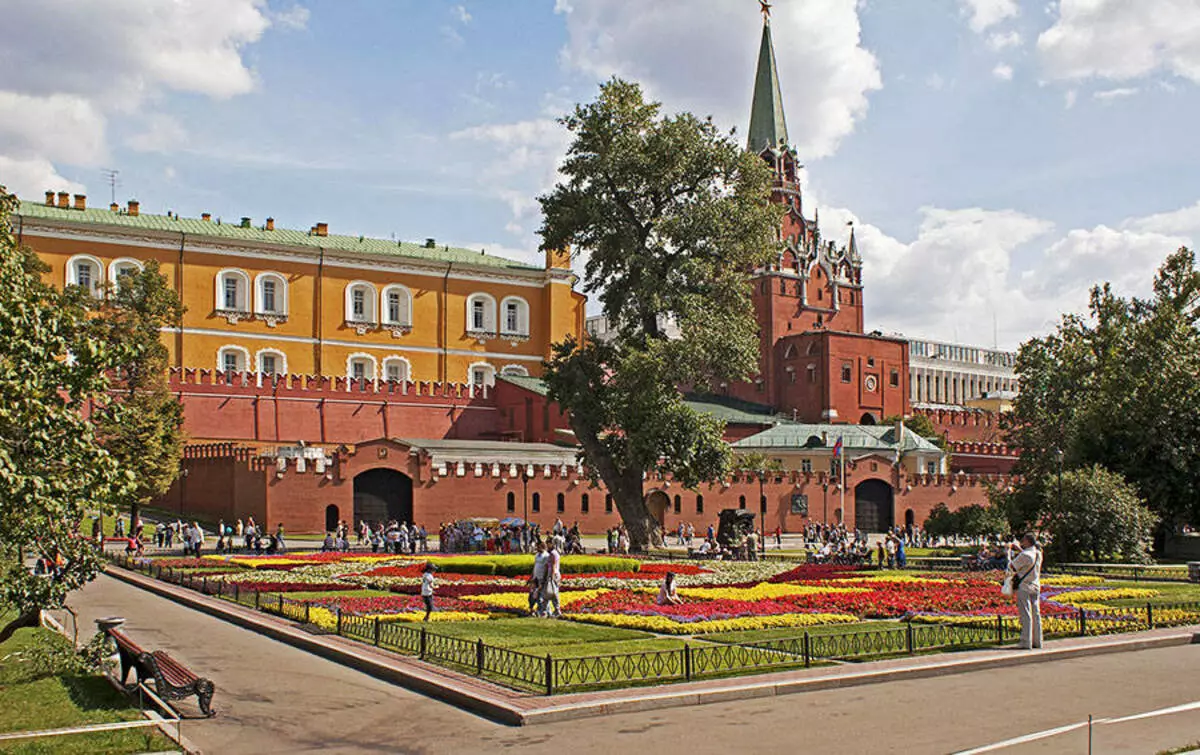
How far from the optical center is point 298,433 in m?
56.6

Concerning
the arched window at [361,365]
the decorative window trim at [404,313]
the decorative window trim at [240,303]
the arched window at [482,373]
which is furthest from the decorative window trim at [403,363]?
the decorative window trim at [240,303]

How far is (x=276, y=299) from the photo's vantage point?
6562 centimetres

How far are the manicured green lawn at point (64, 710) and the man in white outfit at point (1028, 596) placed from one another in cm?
1018

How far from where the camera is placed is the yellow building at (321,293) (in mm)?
61312

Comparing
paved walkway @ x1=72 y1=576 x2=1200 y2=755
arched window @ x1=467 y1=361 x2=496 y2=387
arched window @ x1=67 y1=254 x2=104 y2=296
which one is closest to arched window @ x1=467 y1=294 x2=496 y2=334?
arched window @ x1=467 y1=361 x2=496 y2=387

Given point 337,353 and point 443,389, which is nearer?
point 443,389

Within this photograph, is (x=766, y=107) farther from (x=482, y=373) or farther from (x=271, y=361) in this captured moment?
(x=271, y=361)

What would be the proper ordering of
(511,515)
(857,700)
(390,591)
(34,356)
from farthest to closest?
1. (511,515)
2. (390,591)
3. (857,700)
4. (34,356)

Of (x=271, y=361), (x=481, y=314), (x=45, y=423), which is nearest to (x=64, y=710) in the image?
(x=45, y=423)

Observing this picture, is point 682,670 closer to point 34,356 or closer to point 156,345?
point 34,356

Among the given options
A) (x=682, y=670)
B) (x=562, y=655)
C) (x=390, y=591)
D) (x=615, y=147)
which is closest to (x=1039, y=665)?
(x=682, y=670)

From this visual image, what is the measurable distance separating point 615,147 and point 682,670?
2594 cm

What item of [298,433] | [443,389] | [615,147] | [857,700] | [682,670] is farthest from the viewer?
[443,389]

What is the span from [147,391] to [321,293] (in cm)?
2392
